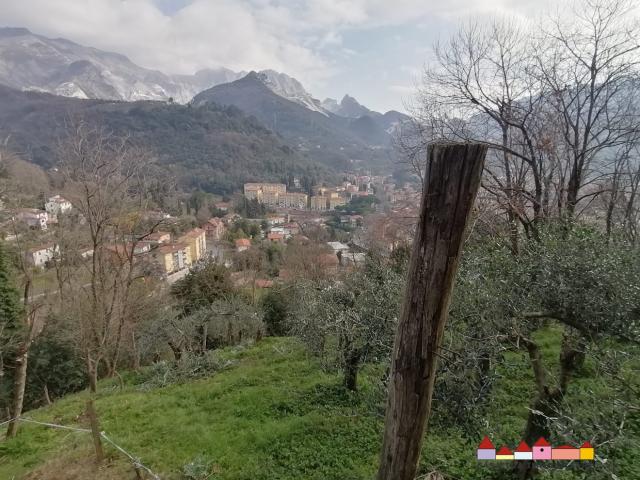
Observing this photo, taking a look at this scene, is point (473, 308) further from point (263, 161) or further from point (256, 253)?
point (263, 161)

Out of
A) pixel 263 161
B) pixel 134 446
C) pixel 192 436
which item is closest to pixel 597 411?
pixel 192 436

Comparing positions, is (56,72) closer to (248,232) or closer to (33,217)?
(248,232)

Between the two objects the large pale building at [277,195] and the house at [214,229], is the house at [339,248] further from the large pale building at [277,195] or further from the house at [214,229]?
the large pale building at [277,195]

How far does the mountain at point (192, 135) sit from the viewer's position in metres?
79.2

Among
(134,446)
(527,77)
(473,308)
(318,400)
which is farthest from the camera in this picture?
(527,77)

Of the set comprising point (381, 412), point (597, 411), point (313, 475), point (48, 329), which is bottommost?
point (48, 329)

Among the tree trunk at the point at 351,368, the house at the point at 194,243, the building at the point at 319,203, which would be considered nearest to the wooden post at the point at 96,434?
the tree trunk at the point at 351,368

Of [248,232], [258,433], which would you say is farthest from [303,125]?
[258,433]

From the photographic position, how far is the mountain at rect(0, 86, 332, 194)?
7919 centimetres

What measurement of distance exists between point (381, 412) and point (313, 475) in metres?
1.45

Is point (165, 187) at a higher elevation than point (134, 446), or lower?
higher

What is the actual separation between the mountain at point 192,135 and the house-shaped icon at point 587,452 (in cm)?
7760

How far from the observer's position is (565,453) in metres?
2.25

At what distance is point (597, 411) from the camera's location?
226 centimetres
